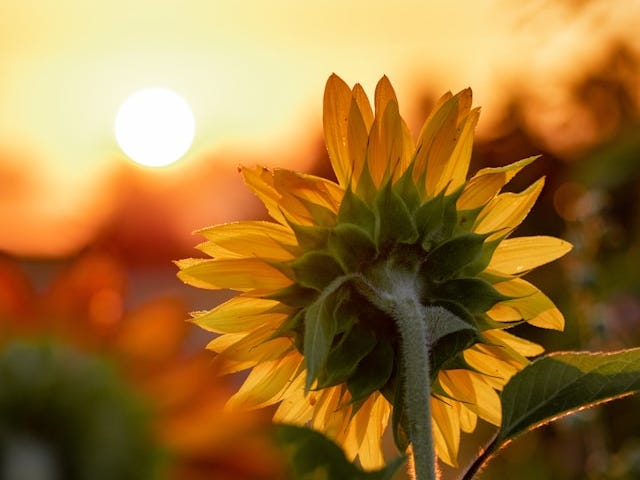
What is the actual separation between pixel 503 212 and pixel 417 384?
264mm

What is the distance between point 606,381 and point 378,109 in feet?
0.89

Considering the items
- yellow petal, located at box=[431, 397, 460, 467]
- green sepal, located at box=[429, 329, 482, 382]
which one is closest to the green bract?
green sepal, located at box=[429, 329, 482, 382]

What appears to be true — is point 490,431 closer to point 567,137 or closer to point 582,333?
point 582,333

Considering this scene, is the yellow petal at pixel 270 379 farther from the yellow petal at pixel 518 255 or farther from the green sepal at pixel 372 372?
the yellow petal at pixel 518 255

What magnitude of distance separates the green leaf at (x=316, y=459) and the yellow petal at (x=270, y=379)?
1.21 ft

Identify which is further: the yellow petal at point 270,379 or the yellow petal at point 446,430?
the yellow petal at point 446,430

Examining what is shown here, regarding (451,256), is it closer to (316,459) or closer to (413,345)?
(413,345)

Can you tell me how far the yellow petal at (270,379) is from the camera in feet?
2.93

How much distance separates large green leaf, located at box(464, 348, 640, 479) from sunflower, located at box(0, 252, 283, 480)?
338mm

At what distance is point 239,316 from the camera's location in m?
0.91

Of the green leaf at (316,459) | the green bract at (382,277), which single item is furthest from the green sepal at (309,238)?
the green leaf at (316,459)

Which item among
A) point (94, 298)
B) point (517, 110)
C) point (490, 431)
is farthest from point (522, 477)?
point (517, 110)

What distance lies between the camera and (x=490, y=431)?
4379 mm

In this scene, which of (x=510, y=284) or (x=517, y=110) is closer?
(x=510, y=284)
